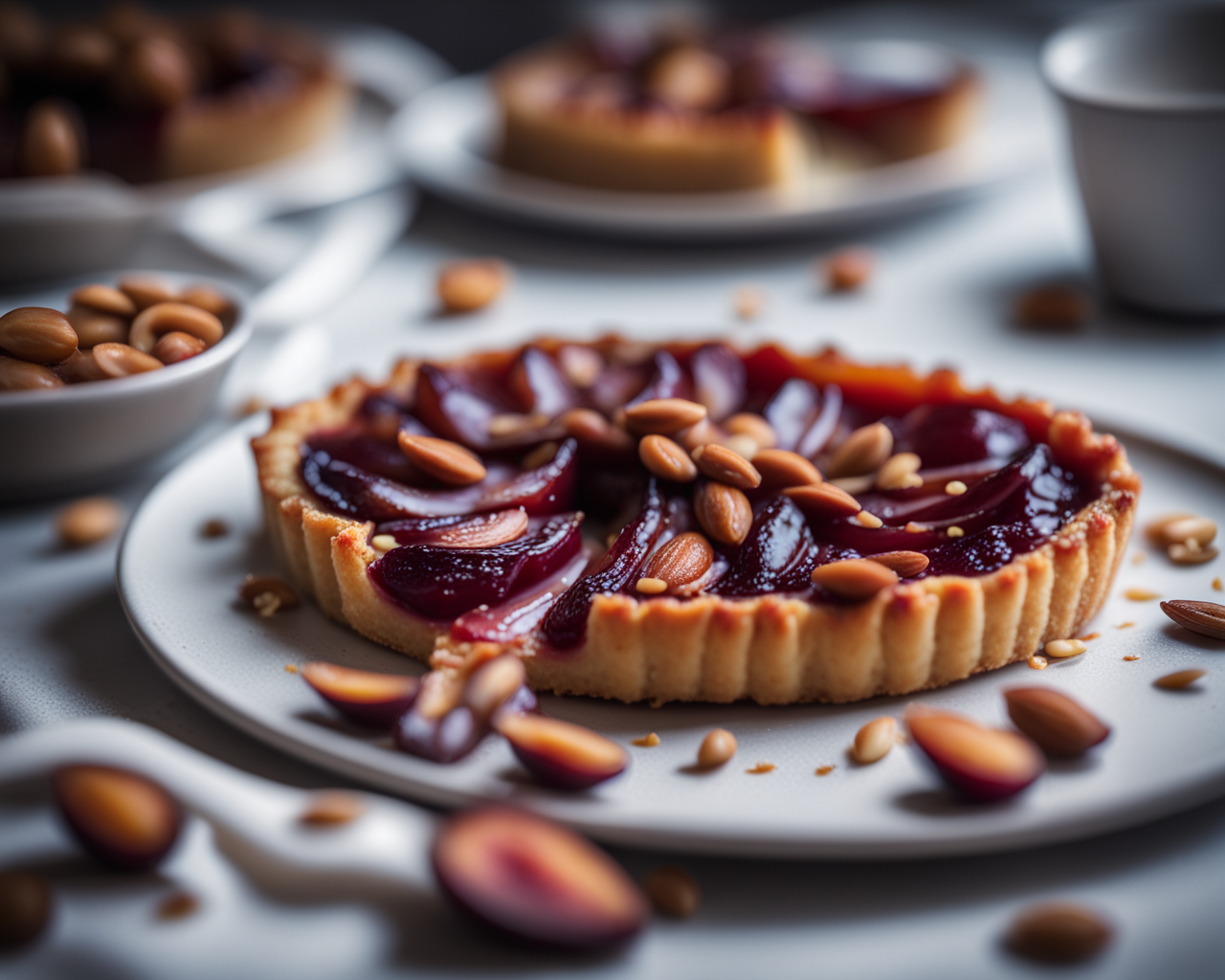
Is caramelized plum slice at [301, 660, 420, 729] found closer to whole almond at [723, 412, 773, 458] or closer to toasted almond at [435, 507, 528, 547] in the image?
toasted almond at [435, 507, 528, 547]

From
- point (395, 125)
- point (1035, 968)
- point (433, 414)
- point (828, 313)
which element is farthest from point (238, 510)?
point (395, 125)

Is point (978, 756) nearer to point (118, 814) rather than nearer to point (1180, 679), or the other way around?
point (1180, 679)

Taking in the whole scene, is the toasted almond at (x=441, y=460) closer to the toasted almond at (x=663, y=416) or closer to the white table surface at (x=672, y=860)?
the toasted almond at (x=663, y=416)

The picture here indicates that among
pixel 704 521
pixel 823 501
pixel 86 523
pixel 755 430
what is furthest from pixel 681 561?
pixel 86 523

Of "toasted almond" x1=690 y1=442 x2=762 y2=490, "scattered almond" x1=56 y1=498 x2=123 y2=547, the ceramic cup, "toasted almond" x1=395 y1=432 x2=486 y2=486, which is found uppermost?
the ceramic cup

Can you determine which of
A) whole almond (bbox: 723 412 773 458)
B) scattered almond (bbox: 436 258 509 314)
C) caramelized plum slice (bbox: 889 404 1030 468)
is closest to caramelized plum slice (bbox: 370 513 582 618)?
whole almond (bbox: 723 412 773 458)

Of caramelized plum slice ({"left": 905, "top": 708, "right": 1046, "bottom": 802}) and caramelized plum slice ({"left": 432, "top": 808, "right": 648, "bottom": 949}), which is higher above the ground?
caramelized plum slice ({"left": 905, "top": 708, "right": 1046, "bottom": 802})
